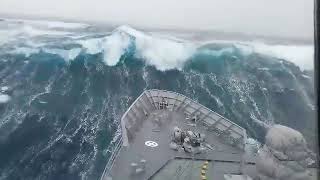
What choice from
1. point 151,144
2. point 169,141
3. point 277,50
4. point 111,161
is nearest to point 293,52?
point 277,50

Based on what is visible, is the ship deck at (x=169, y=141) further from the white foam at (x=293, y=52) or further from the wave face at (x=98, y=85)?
the white foam at (x=293, y=52)

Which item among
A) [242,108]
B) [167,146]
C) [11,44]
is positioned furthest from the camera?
[167,146]

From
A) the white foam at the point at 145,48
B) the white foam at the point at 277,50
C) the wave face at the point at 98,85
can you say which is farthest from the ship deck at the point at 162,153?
the white foam at the point at 277,50

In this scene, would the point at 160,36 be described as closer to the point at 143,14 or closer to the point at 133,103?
the point at 143,14

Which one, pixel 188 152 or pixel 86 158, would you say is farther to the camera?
pixel 188 152

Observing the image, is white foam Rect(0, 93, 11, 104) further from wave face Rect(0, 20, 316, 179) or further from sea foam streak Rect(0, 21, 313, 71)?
sea foam streak Rect(0, 21, 313, 71)

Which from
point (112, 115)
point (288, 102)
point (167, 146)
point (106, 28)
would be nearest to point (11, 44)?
point (106, 28)

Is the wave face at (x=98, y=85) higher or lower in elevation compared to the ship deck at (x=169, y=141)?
higher

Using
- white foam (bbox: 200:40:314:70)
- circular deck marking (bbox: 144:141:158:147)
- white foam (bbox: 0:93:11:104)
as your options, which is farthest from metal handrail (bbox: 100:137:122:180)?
white foam (bbox: 200:40:314:70)
